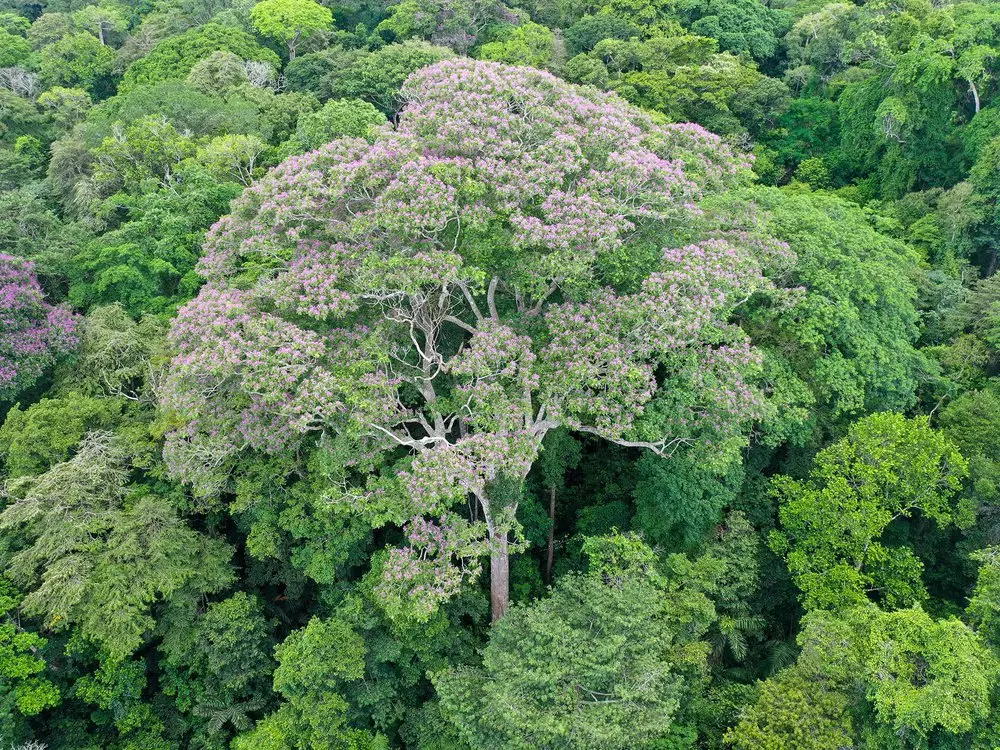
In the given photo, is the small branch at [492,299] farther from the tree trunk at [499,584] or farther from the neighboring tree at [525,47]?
the neighboring tree at [525,47]

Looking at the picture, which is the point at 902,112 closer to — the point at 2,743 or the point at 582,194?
the point at 582,194

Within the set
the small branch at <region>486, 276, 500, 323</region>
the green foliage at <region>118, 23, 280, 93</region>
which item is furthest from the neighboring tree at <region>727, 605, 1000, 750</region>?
the green foliage at <region>118, 23, 280, 93</region>

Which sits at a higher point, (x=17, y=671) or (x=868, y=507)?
(x=868, y=507)

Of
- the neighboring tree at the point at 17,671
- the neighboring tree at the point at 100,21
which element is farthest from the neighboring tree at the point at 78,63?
the neighboring tree at the point at 17,671

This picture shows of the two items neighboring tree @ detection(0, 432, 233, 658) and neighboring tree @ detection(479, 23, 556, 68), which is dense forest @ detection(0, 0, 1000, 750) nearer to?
neighboring tree @ detection(0, 432, 233, 658)

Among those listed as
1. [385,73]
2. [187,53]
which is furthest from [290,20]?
[385,73]

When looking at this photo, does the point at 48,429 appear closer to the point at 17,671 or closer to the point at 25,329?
the point at 25,329
